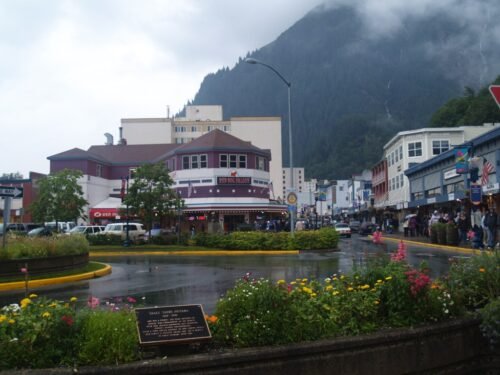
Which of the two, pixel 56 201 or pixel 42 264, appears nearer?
pixel 42 264

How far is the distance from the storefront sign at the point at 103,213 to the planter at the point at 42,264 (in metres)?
37.7

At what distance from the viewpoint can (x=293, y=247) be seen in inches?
1128

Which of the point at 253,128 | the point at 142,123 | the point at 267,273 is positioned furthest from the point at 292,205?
the point at 142,123

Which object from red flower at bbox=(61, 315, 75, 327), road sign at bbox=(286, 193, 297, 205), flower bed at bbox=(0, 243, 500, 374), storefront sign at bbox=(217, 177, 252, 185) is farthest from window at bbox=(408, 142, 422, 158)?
red flower at bbox=(61, 315, 75, 327)

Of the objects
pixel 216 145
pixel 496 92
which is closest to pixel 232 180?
pixel 216 145

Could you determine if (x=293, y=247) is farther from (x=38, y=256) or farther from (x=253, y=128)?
(x=253, y=128)

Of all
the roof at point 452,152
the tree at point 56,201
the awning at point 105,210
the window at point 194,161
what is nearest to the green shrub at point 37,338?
the roof at point 452,152

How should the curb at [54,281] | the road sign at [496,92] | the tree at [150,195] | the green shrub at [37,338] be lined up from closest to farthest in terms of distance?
the green shrub at [37,338]
the road sign at [496,92]
the curb at [54,281]
the tree at [150,195]

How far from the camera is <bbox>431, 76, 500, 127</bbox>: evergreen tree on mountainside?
73125mm

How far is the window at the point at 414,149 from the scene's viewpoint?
5597cm

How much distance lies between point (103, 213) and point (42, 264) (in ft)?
134

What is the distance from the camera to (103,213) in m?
55.5

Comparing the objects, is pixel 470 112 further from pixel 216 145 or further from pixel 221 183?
pixel 221 183

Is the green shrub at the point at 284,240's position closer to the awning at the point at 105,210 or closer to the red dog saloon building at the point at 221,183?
the red dog saloon building at the point at 221,183
